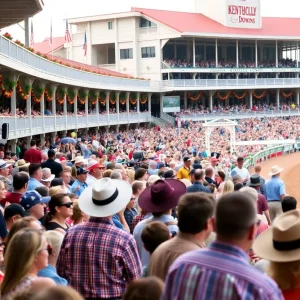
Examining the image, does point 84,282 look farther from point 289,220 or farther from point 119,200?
point 289,220

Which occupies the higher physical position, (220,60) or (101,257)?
(220,60)

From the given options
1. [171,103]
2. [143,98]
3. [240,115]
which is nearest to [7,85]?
[143,98]

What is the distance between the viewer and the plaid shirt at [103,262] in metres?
5.55

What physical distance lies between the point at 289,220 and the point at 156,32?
61751mm

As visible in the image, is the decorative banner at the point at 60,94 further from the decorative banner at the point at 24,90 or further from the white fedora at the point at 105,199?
the white fedora at the point at 105,199

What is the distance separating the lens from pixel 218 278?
361 centimetres

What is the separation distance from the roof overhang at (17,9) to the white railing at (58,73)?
143cm

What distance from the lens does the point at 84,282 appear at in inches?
221

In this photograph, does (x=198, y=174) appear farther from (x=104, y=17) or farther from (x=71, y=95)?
(x=104, y=17)

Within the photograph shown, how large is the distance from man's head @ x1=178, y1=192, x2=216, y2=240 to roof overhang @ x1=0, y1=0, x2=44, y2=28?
20.3m

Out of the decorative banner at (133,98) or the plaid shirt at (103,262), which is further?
the decorative banner at (133,98)

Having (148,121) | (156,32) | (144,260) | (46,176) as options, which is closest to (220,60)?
(156,32)

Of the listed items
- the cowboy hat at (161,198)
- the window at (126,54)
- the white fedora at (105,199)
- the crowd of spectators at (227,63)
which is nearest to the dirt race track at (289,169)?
the cowboy hat at (161,198)

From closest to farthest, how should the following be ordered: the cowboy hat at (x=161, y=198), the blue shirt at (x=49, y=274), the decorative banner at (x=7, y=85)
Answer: the blue shirt at (x=49, y=274)
the cowboy hat at (x=161, y=198)
the decorative banner at (x=7, y=85)
